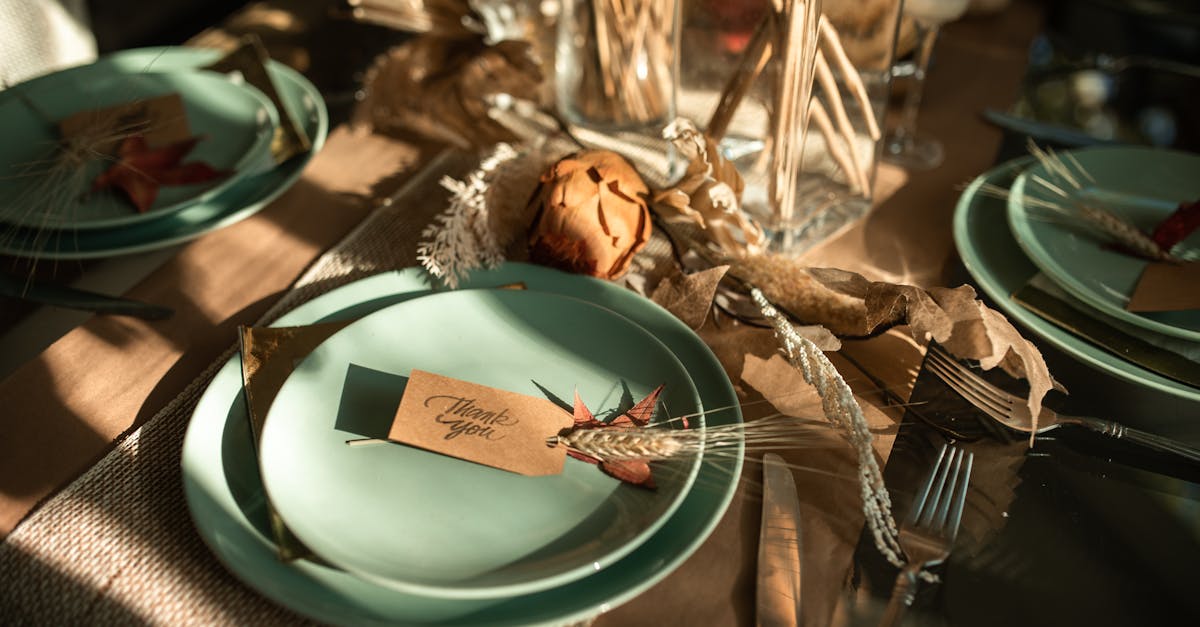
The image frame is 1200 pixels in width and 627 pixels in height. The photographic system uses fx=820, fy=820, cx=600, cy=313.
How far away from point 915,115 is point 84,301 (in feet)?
2.88

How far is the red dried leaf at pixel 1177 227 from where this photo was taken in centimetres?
68

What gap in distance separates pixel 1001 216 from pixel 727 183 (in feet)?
0.93

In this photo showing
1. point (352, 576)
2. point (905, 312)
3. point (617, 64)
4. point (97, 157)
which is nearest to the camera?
point (352, 576)

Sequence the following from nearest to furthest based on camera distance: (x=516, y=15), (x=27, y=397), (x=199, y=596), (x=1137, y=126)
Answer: (x=199, y=596)
(x=27, y=397)
(x=516, y=15)
(x=1137, y=126)

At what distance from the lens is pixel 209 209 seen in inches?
30.1

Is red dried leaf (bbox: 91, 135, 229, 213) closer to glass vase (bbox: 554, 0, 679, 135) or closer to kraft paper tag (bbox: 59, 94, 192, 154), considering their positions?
kraft paper tag (bbox: 59, 94, 192, 154)

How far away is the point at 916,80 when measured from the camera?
91cm

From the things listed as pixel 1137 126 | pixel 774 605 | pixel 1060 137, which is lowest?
pixel 1137 126

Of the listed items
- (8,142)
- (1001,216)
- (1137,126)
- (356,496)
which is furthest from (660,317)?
(1137,126)

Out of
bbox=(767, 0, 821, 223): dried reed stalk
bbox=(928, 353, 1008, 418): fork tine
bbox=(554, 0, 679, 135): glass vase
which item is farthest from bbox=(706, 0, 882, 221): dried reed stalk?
bbox=(928, 353, 1008, 418): fork tine

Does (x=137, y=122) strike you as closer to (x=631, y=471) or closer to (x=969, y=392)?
(x=631, y=471)

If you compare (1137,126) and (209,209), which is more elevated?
(209,209)

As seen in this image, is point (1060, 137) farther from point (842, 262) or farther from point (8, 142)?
point (8, 142)

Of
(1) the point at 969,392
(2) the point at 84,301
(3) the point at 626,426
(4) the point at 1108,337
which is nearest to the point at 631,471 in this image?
(3) the point at 626,426
